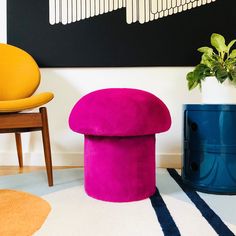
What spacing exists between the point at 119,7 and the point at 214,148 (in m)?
1.29

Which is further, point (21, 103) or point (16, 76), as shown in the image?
point (16, 76)

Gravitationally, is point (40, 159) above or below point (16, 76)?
below

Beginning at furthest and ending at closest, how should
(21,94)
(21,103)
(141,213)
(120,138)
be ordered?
(21,94) → (21,103) → (120,138) → (141,213)

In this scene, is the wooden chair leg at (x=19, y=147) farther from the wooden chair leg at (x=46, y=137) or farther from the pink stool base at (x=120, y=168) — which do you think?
the pink stool base at (x=120, y=168)

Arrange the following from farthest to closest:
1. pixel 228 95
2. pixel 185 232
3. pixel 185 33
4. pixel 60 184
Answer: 1. pixel 185 33
2. pixel 60 184
3. pixel 228 95
4. pixel 185 232

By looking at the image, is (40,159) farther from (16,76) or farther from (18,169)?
(16,76)

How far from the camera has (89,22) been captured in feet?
6.62

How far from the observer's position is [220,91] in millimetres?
1381

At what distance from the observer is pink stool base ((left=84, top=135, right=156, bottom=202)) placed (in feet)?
3.96

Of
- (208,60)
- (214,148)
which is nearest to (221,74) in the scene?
(208,60)

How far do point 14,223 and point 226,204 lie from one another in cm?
90

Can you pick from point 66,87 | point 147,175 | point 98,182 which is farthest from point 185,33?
point 98,182

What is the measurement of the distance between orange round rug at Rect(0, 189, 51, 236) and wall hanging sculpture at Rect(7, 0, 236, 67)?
1122 millimetres

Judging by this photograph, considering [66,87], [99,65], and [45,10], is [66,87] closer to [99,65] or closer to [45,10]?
[99,65]
